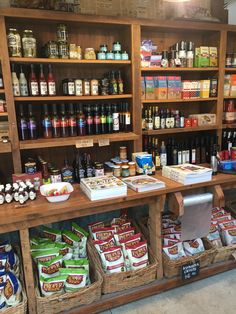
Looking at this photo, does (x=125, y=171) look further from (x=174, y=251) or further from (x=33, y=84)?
(x=33, y=84)

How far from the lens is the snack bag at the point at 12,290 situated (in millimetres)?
1623

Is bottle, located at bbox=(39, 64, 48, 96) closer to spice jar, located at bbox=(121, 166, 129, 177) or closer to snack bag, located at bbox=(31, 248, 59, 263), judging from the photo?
spice jar, located at bbox=(121, 166, 129, 177)

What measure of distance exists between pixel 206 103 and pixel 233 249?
56.1 inches

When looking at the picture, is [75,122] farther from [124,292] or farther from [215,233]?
[215,233]

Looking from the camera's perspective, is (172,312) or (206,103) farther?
(206,103)

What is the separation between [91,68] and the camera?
2.30m

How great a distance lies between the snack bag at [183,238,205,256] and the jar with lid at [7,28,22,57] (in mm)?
1971

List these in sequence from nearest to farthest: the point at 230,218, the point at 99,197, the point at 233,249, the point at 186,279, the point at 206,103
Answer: the point at 99,197
the point at 186,279
the point at 233,249
the point at 230,218
the point at 206,103

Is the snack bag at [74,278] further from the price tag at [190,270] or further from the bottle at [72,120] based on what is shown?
the bottle at [72,120]

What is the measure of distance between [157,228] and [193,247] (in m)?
0.42

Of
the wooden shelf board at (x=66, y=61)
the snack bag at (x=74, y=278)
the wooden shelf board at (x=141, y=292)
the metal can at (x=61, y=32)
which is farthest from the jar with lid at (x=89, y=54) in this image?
the wooden shelf board at (x=141, y=292)

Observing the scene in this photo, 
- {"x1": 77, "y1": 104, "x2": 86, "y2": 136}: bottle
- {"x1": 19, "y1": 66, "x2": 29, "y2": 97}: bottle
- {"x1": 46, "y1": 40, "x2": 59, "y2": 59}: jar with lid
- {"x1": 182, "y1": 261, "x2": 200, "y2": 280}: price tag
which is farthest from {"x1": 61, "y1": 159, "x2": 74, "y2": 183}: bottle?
{"x1": 182, "y1": 261, "x2": 200, "y2": 280}: price tag

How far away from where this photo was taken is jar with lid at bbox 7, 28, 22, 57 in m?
1.81

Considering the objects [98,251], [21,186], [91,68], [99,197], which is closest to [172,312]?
[98,251]
